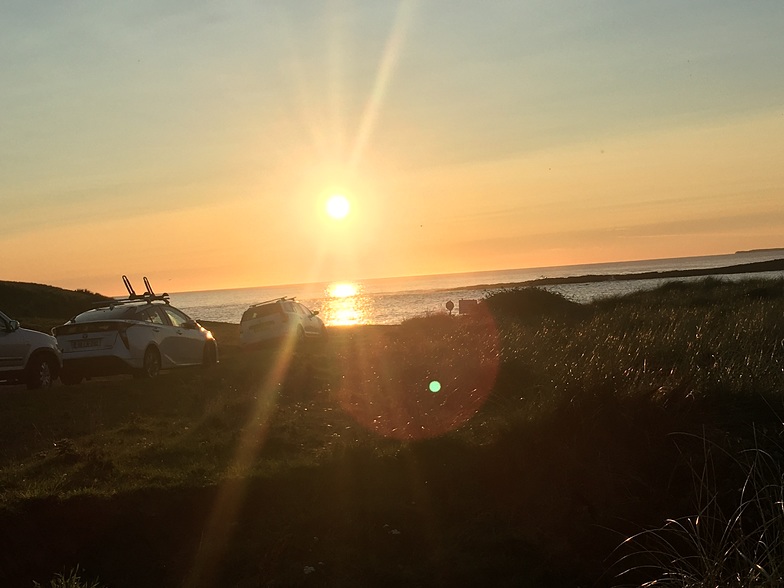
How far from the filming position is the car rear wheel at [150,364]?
707 inches

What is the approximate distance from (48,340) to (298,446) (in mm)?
7888

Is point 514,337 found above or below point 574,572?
above

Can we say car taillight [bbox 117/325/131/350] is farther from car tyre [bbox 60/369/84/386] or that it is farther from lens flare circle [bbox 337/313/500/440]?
lens flare circle [bbox 337/313/500/440]

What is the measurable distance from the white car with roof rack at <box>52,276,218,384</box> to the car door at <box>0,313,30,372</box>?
1.19 metres

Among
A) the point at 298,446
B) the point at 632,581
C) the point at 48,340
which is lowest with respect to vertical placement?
the point at 632,581

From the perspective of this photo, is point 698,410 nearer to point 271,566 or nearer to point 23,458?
point 271,566

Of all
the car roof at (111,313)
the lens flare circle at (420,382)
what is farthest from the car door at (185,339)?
the lens flare circle at (420,382)

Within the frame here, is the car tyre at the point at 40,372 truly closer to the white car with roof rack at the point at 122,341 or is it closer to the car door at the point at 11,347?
the car door at the point at 11,347

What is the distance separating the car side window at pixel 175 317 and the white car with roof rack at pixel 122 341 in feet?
0.12

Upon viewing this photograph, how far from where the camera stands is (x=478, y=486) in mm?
9383

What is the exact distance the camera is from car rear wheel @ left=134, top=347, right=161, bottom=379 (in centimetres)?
1797

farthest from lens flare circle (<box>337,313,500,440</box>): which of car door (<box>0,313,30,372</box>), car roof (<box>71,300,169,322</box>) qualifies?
car door (<box>0,313,30,372</box>)

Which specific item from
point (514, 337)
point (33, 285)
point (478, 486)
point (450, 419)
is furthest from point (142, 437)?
point (33, 285)

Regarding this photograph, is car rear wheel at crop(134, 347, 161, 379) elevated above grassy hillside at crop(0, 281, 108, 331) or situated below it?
below
